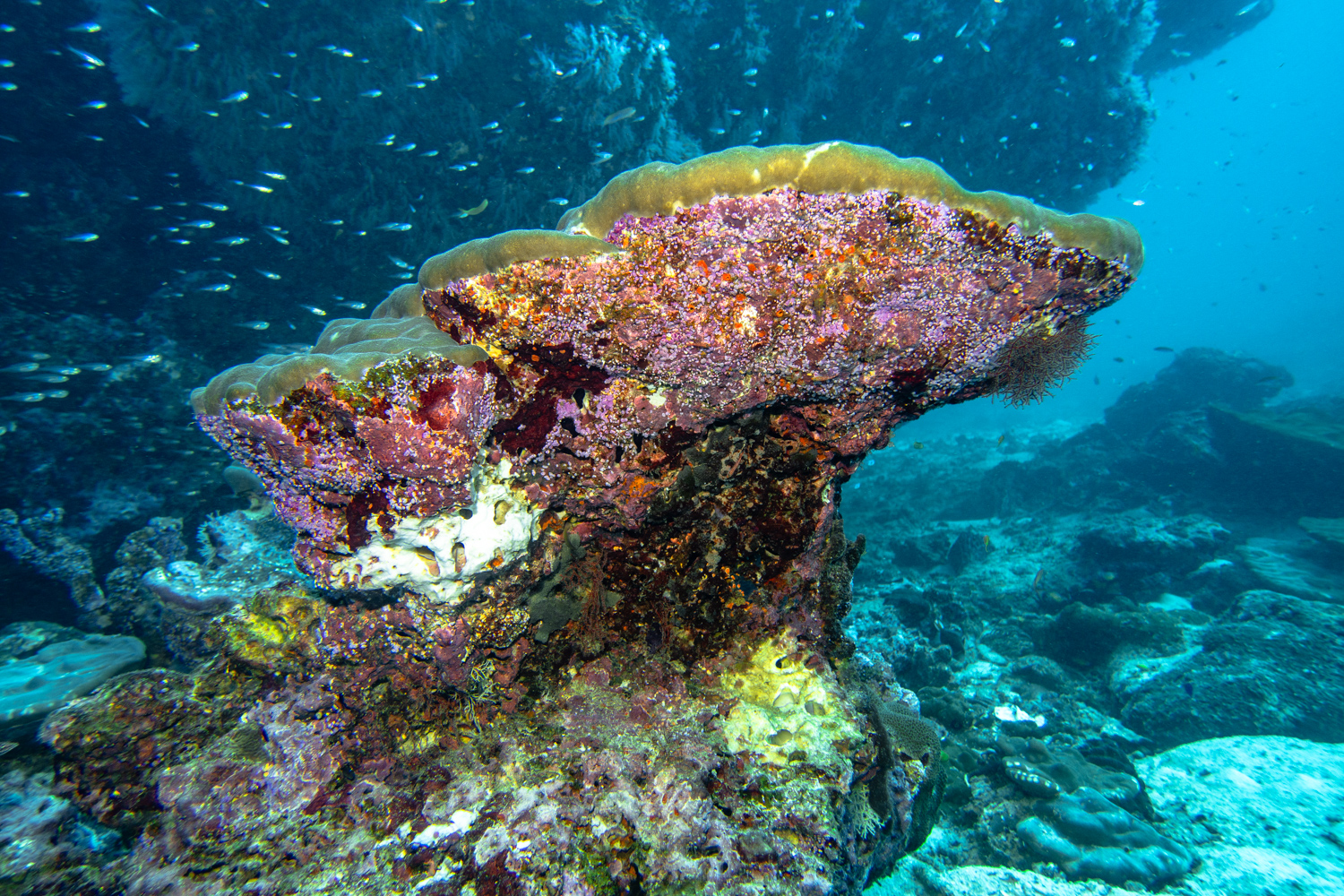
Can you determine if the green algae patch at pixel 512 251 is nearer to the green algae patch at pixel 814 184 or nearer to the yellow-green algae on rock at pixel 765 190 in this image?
the yellow-green algae on rock at pixel 765 190

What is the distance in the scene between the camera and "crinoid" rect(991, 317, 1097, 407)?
265cm

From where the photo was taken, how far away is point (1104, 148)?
15633mm

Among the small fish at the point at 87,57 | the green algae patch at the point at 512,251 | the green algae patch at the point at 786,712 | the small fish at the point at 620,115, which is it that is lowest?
the green algae patch at the point at 786,712

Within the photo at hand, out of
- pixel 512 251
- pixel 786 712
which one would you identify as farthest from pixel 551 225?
pixel 786 712

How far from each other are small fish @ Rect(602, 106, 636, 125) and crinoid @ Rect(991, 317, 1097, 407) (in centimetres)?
985

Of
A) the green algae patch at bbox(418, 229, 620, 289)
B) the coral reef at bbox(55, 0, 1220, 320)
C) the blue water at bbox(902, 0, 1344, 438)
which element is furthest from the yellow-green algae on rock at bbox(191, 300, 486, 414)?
the blue water at bbox(902, 0, 1344, 438)

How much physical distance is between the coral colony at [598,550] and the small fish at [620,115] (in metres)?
9.52

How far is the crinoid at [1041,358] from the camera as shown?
265 centimetres

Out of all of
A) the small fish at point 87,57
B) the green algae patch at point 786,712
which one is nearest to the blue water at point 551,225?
the small fish at point 87,57

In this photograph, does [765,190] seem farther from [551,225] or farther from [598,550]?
[551,225]

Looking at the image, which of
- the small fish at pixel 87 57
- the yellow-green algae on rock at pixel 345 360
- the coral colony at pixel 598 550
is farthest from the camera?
the small fish at pixel 87 57

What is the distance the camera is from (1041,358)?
8.87 ft

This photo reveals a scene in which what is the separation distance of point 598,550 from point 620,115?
34.1 ft

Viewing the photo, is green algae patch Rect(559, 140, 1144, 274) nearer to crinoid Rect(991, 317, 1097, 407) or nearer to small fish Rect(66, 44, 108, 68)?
crinoid Rect(991, 317, 1097, 407)
